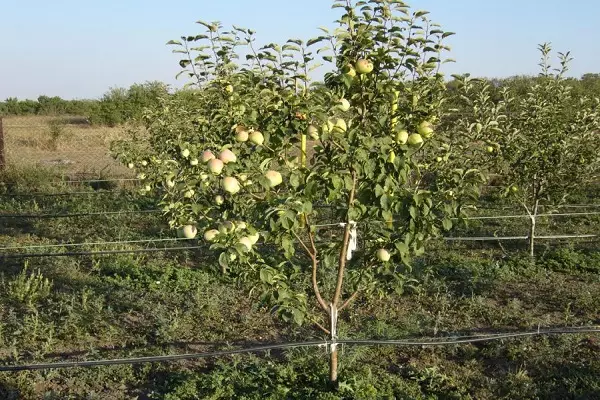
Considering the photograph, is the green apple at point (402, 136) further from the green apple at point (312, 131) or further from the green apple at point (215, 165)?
the green apple at point (215, 165)

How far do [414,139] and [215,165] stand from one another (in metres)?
0.92

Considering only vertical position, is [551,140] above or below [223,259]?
above

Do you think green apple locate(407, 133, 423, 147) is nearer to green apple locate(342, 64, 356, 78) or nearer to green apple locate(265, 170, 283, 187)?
green apple locate(342, 64, 356, 78)

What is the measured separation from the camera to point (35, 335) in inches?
170

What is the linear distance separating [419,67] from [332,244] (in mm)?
1115

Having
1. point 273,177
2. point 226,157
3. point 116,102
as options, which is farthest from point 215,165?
point 116,102

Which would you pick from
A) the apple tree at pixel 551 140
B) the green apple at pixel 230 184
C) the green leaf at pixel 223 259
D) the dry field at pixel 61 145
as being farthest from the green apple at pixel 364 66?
the dry field at pixel 61 145

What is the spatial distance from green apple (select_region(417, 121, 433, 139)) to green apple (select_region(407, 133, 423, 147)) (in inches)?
1.4

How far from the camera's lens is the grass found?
3.75 metres

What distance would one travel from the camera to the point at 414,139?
9.04ft

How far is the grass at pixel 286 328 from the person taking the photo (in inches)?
148

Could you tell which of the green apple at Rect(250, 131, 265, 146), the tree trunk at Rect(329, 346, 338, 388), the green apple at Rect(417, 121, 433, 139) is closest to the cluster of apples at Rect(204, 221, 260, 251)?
the green apple at Rect(250, 131, 265, 146)

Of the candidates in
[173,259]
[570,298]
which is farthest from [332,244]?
[173,259]

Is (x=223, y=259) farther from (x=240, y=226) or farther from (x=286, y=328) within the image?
(x=286, y=328)
